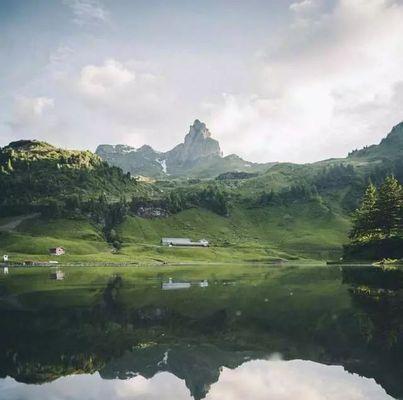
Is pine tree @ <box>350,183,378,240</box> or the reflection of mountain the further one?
pine tree @ <box>350,183,378,240</box>

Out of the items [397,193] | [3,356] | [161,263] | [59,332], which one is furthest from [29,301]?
[397,193]

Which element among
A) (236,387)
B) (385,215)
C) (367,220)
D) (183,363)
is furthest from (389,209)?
(236,387)

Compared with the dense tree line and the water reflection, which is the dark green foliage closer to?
the dense tree line

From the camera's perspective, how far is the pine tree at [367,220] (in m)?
175

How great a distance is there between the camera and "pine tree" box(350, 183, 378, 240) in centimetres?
17525

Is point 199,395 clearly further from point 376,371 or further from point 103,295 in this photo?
point 103,295

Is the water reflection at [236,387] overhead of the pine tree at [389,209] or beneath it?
beneath

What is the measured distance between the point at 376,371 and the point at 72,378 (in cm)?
1737

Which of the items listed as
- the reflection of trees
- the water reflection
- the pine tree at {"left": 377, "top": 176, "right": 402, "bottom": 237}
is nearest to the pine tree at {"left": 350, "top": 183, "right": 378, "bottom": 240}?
the pine tree at {"left": 377, "top": 176, "right": 402, "bottom": 237}

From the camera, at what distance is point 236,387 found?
2444cm

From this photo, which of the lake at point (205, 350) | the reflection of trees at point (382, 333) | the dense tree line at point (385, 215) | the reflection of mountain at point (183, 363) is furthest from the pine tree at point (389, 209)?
the reflection of mountain at point (183, 363)

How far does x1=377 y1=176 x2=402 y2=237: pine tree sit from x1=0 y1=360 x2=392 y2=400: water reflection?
155 m

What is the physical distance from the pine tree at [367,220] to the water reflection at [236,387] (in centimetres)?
15826

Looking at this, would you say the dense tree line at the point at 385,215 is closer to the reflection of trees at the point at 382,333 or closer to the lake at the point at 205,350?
the reflection of trees at the point at 382,333
